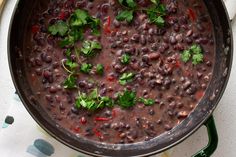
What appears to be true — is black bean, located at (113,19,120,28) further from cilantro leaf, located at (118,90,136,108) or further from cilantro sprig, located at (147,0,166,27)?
cilantro leaf, located at (118,90,136,108)

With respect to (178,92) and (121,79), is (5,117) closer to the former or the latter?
(121,79)

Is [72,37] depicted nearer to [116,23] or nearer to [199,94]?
[116,23]

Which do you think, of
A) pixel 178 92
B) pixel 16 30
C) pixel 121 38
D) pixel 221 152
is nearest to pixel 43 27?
pixel 16 30

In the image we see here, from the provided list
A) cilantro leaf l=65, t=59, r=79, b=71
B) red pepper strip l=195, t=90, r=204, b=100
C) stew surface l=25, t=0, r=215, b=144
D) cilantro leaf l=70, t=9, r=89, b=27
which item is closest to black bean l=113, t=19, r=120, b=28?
stew surface l=25, t=0, r=215, b=144

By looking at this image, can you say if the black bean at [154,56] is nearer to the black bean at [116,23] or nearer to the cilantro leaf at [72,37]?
the black bean at [116,23]

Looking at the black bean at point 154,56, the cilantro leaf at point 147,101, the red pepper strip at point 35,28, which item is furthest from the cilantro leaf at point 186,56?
the red pepper strip at point 35,28

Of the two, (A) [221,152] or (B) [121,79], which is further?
(A) [221,152]
